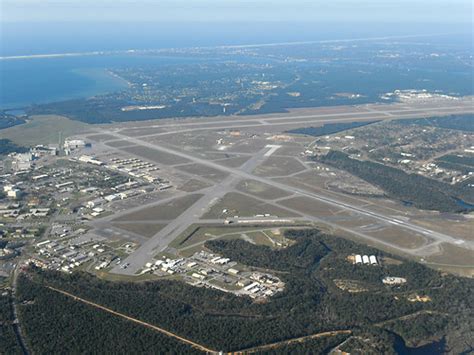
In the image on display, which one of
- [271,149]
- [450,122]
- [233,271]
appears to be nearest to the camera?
[233,271]

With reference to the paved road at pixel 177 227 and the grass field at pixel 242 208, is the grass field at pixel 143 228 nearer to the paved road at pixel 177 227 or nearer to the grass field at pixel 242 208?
the paved road at pixel 177 227

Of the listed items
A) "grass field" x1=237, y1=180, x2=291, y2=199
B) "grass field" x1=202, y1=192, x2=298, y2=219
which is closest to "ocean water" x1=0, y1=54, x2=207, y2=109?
"grass field" x1=237, y1=180, x2=291, y2=199

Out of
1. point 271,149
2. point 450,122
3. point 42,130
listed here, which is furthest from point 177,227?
point 450,122

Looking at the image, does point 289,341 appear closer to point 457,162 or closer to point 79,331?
point 79,331

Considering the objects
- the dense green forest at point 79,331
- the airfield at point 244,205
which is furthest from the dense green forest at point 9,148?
the dense green forest at point 79,331

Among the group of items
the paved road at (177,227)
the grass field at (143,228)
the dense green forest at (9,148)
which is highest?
the dense green forest at (9,148)

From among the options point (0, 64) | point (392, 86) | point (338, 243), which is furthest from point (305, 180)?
point (0, 64)
